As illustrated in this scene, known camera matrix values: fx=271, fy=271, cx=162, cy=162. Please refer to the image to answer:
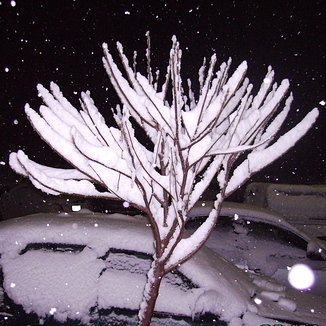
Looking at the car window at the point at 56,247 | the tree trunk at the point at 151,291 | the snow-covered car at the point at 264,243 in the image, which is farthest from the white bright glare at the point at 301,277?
the car window at the point at 56,247

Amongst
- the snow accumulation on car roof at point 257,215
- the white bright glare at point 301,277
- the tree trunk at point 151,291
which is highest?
the snow accumulation on car roof at point 257,215

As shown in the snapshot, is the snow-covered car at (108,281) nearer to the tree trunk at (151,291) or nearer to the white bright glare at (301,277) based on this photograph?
the tree trunk at (151,291)

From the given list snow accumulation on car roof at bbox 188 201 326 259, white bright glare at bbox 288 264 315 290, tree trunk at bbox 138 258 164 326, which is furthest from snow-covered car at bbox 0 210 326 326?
snow accumulation on car roof at bbox 188 201 326 259

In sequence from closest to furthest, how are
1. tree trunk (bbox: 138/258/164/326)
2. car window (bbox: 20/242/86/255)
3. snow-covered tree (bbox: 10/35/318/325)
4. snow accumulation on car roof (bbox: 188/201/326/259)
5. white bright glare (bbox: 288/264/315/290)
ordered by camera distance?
snow-covered tree (bbox: 10/35/318/325)
tree trunk (bbox: 138/258/164/326)
car window (bbox: 20/242/86/255)
white bright glare (bbox: 288/264/315/290)
snow accumulation on car roof (bbox: 188/201/326/259)

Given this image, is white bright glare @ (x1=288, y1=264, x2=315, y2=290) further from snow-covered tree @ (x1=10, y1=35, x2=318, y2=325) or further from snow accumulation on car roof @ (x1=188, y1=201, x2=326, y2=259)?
snow-covered tree @ (x1=10, y1=35, x2=318, y2=325)

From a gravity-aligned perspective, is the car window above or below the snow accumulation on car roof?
below

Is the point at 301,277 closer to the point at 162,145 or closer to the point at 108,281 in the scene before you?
the point at 108,281
